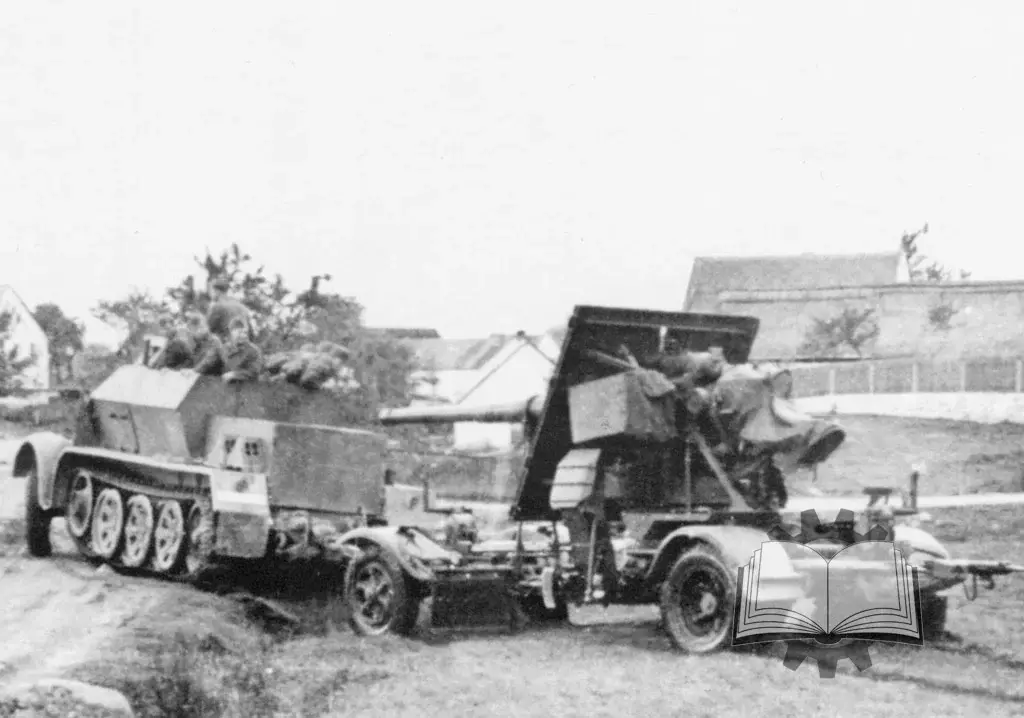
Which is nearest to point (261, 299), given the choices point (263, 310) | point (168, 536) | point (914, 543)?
point (263, 310)

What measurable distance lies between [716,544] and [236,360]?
19.6 feet

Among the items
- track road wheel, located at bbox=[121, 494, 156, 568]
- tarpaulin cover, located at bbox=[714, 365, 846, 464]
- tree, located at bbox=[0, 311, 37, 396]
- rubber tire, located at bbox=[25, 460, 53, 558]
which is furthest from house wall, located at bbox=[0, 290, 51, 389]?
tarpaulin cover, located at bbox=[714, 365, 846, 464]

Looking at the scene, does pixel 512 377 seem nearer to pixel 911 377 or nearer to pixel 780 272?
pixel 780 272

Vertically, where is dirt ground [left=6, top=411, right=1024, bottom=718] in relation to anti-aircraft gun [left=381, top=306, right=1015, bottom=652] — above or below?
below

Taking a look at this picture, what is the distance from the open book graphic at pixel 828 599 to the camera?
9906 mm

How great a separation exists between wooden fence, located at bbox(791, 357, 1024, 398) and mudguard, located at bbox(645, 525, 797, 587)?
11235 mm

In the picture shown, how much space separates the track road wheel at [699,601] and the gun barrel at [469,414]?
7.09 feet

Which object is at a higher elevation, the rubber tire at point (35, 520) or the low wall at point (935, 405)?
the low wall at point (935, 405)

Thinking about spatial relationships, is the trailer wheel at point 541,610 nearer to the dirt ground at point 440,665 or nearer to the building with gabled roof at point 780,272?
the dirt ground at point 440,665

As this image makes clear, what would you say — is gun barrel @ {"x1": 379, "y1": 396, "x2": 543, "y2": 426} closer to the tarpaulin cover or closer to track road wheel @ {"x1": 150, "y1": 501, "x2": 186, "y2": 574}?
the tarpaulin cover

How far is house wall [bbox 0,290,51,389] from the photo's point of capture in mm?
13789

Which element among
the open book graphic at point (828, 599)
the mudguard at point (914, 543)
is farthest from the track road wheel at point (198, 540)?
the mudguard at point (914, 543)

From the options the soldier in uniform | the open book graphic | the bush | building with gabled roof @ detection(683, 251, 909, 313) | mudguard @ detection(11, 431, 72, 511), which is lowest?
the bush

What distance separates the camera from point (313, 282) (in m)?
15.4
